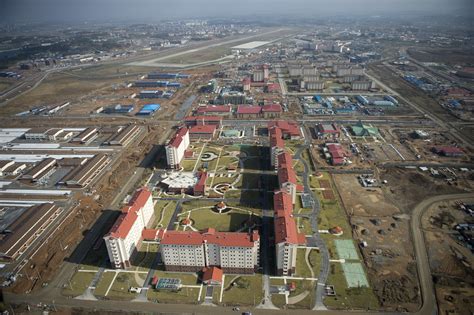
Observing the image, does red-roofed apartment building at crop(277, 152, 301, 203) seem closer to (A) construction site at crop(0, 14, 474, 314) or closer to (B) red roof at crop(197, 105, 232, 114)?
(A) construction site at crop(0, 14, 474, 314)

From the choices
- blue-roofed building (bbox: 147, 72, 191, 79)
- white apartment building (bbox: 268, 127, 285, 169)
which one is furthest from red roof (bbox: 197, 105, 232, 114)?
blue-roofed building (bbox: 147, 72, 191, 79)

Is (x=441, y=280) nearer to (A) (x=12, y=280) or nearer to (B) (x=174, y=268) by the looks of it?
(B) (x=174, y=268)

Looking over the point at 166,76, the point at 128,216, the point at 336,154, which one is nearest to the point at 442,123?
the point at 336,154

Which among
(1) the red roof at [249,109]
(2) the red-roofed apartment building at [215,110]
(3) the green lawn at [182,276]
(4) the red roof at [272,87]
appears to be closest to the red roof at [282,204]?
(3) the green lawn at [182,276]

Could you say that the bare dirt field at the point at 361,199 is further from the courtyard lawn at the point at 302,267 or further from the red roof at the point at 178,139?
the red roof at the point at 178,139

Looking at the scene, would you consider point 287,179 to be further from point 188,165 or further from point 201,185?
point 188,165

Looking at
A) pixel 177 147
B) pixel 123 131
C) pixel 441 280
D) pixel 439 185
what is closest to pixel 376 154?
pixel 439 185
